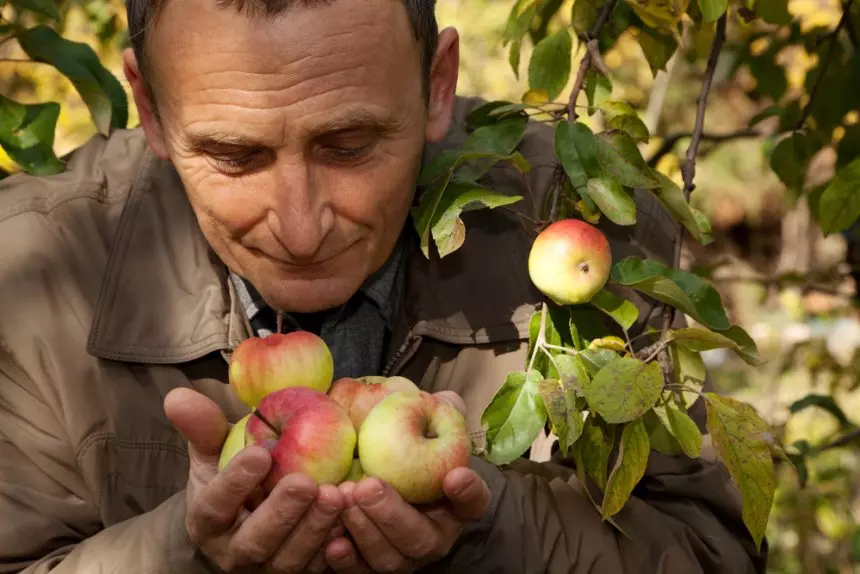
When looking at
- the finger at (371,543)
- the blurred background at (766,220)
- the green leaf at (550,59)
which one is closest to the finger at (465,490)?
the finger at (371,543)

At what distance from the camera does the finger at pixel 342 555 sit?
157 centimetres

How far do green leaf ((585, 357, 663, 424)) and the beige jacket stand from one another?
0.28 meters

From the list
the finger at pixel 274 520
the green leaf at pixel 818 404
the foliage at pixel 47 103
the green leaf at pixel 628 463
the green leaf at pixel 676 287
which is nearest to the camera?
the finger at pixel 274 520

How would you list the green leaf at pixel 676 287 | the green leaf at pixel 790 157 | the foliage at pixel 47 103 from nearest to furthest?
the green leaf at pixel 676 287, the foliage at pixel 47 103, the green leaf at pixel 790 157

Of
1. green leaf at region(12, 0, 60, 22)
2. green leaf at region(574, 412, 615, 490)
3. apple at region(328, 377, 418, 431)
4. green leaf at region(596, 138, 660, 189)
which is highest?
green leaf at region(12, 0, 60, 22)

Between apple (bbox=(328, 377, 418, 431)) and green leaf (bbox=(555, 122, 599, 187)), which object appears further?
green leaf (bbox=(555, 122, 599, 187))

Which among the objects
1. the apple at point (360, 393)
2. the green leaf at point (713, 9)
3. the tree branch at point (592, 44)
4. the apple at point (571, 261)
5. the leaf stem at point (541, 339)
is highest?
the green leaf at point (713, 9)

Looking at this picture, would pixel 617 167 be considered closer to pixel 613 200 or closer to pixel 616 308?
pixel 613 200

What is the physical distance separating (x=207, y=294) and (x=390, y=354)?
35 centimetres

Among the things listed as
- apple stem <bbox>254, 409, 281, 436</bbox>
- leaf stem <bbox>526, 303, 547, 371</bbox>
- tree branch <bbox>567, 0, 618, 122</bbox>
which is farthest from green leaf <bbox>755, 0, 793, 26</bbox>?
apple stem <bbox>254, 409, 281, 436</bbox>

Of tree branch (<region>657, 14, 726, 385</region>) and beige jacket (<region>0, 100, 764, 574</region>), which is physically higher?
tree branch (<region>657, 14, 726, 385</region>)

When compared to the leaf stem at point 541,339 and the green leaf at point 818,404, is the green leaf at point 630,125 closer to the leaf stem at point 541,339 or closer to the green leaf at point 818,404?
the leaf stem at point 541,339

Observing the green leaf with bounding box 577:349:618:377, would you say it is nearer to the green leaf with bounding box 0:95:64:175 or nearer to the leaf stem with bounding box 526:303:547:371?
the leaf stem with bounding box 526:303:547:371

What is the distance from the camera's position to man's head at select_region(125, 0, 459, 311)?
69.6 inches
